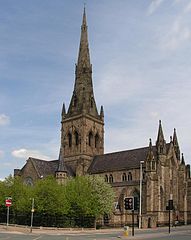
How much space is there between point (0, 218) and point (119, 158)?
30782 millimetres

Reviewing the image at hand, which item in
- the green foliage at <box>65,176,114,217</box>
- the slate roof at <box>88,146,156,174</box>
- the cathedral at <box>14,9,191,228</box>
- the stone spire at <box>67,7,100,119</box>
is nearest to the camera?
the green foliage at <box>65,176,114,217</box>

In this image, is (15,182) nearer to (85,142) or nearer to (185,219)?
(85,142)

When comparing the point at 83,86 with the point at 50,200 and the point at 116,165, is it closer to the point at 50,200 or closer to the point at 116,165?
the point at 116,165

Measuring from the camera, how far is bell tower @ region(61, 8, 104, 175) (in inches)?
3711

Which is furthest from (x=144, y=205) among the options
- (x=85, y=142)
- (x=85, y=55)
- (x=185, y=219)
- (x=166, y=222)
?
(x=85, y=55)

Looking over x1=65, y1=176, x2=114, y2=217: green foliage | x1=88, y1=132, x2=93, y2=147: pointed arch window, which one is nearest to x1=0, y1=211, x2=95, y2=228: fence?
x1=65, y1=176, x2=114, y2=217: green foliage

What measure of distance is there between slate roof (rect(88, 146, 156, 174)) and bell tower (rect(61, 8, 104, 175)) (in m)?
2.22

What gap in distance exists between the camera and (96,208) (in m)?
63.2

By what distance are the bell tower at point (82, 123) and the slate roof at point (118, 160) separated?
2.22 meters

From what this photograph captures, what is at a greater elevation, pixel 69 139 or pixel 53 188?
pixel 69 139

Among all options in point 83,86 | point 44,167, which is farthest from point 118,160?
point 83,86

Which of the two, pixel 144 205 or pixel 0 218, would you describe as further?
pixel 144 205

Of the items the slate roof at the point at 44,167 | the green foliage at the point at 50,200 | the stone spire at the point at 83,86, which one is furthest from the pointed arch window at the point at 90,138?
the green foliage at the point at 50,200

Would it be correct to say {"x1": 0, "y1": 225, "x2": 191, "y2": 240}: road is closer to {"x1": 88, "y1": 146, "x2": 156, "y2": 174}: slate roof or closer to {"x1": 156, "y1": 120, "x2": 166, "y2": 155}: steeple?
{"x1": 156, "y1": 120, "x2": 166, "y2": 155}: steeple
